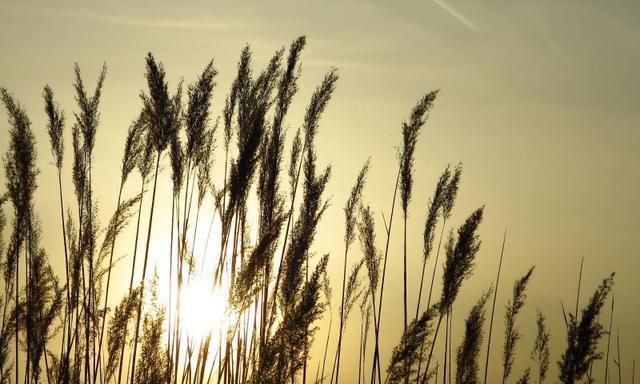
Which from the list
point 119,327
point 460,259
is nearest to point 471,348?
point 460,259

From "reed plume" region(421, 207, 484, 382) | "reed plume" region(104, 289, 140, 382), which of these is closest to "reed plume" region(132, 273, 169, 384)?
"reed plume" region(104, 289, 140, 382)

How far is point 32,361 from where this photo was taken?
4.61 metres

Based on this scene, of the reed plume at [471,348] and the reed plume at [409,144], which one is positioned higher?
the reed plume at [409,144]

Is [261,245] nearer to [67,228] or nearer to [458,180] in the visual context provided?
[67,228]

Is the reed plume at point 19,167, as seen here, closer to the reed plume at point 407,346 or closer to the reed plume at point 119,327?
the reed plume at point 119,327

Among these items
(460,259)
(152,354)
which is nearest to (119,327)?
(152,354)

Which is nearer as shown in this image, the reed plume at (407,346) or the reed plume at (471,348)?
the reed plume at (407,346)

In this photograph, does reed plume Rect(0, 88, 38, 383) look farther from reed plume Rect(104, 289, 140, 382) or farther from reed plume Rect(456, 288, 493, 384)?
reed plume Rect(456, 288, 493, 384)

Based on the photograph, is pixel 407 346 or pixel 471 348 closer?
pixel 407 346

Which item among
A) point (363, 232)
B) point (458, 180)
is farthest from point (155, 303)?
point (458, 180)

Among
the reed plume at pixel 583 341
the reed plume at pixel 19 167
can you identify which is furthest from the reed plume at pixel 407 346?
the reed plume at pixel 19 167

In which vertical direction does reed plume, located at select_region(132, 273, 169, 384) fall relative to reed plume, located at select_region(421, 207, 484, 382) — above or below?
below

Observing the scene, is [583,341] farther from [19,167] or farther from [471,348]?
[19,167]

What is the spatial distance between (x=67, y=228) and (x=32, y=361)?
3.22 ft
